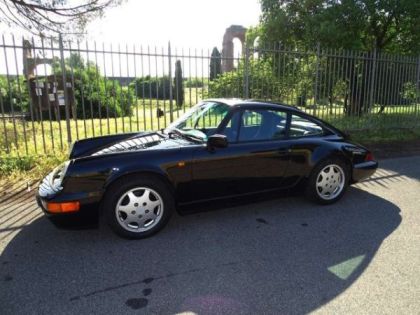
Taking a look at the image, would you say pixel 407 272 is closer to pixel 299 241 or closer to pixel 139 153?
pixel 299 241

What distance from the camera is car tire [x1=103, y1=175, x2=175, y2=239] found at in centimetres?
342

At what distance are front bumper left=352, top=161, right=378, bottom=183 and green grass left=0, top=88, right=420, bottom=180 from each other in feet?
12.1

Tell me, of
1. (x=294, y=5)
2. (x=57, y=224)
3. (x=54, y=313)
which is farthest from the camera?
(x=294, y=5)

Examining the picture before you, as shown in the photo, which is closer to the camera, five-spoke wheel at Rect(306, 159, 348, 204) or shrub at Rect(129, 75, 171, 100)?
five-spoke wheel at Rect(306, 159, 348, 204)

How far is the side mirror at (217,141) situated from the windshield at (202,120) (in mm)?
228

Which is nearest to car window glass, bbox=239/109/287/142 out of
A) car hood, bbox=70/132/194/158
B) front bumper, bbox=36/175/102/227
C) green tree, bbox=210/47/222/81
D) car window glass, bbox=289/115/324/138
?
car window glass, bbox=289/115/324/138

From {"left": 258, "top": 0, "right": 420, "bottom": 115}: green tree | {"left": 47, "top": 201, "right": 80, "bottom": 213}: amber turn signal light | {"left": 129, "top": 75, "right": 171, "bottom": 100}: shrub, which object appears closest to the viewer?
{"left": 47, "top": 201, "right": 80, "bottom": 213}: amber turn signal light

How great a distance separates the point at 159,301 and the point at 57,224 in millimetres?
1385

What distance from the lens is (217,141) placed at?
3654 mm

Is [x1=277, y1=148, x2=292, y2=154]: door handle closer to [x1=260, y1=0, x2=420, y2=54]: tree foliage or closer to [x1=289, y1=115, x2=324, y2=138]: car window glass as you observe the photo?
[x1=289, y1=115, x2=324, y2=138]: car window glass

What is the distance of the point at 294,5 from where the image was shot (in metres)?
13.9

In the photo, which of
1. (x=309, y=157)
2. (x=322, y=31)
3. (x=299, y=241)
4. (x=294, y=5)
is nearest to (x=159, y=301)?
(x=299, y=241)

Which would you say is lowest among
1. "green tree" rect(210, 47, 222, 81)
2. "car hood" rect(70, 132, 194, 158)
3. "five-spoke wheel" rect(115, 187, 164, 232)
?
"five-spoke wheel" rect(115, 187, 164, 232)

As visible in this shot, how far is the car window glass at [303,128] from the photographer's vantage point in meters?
4.39
